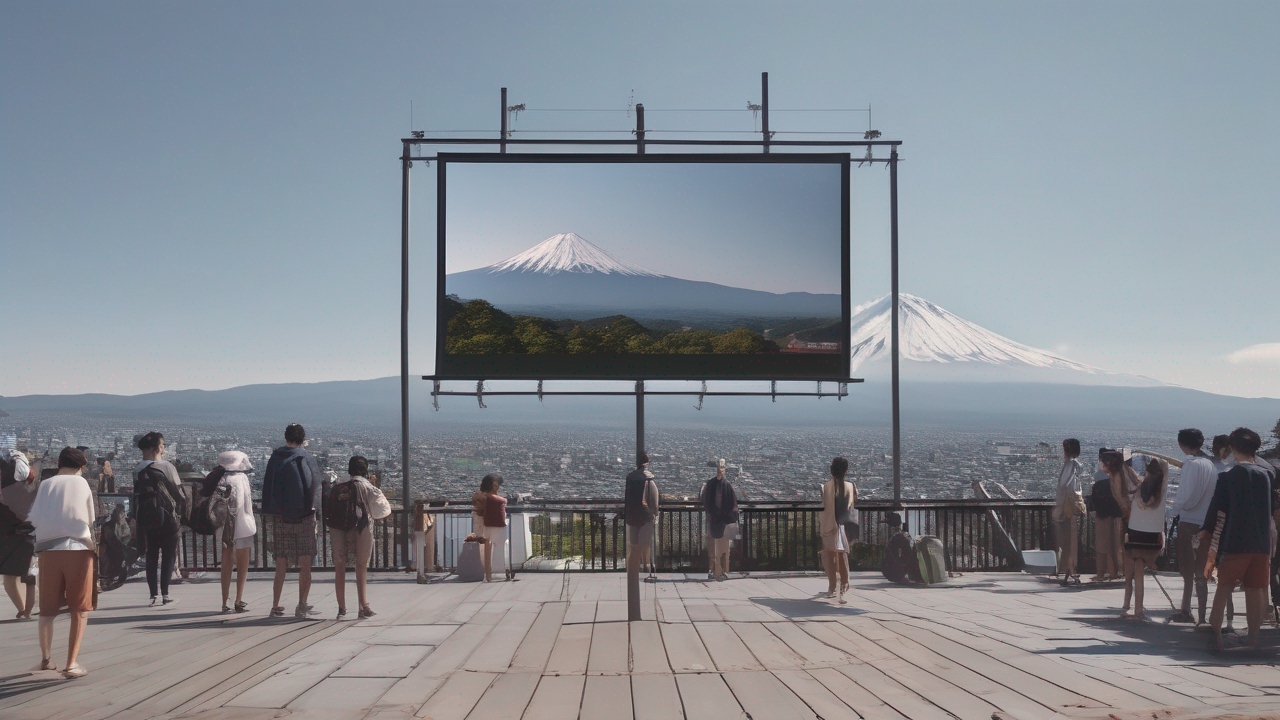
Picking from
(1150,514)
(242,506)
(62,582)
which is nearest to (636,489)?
(242,506)

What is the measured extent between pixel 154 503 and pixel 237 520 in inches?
45.2

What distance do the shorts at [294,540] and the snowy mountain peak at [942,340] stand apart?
41423 mm

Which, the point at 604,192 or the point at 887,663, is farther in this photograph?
the point at 604,192

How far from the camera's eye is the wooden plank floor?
241 inches

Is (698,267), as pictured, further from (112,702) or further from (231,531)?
(112,702)

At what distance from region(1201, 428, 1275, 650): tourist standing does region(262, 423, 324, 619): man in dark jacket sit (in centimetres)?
882

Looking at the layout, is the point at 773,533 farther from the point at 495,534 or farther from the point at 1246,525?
the point at 1246,525

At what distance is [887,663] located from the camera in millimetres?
7344

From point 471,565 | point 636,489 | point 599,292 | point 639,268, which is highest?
point 639,268

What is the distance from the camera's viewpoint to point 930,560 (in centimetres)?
1256

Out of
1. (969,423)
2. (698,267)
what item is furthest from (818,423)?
(698,267)

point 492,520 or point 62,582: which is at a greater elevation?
point 62,582

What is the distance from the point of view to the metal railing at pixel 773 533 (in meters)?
13.8

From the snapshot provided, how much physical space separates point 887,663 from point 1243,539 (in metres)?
3.48
